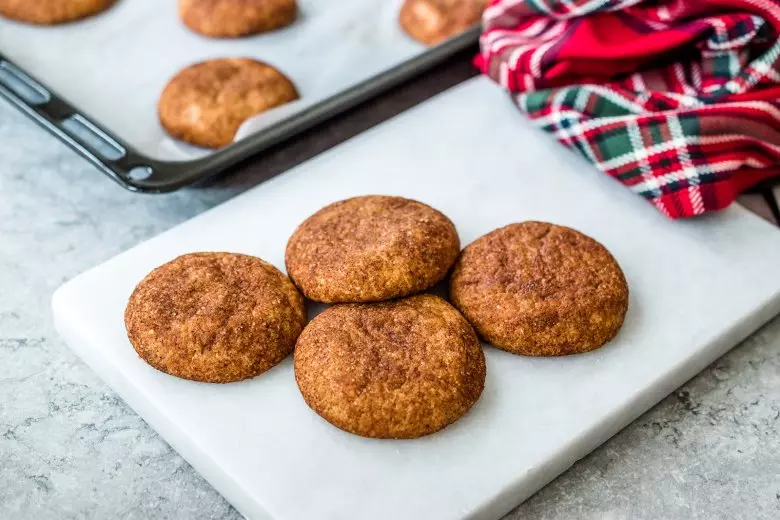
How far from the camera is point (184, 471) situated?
108cm

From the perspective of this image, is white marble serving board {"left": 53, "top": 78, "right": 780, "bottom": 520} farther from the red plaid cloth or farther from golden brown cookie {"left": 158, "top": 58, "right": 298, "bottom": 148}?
golden brown cookie {"left": 158, "top": 58, "right": 298, "bottom": 148}

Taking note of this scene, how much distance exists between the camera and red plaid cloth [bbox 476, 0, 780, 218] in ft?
4.33

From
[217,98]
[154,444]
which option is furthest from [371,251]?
[217,98]

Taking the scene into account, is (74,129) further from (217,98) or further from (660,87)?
(660,87)

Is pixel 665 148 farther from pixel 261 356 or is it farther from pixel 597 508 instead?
pixel 261 356

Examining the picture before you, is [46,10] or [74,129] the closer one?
[74,129]

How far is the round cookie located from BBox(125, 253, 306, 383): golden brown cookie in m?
0.05

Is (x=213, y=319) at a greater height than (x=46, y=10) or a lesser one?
lesser

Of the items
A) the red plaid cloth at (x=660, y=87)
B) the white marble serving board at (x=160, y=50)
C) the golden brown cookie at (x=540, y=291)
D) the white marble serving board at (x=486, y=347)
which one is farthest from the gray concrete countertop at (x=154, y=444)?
the white marble serving board at (x=160, y=50)

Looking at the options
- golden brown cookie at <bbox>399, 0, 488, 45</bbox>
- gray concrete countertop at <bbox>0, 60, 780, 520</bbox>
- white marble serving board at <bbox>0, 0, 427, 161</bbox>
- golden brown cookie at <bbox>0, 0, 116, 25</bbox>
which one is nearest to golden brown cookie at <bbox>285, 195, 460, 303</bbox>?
gray concrete countertop at <bbox>0, 60, 780, 520</bbox>

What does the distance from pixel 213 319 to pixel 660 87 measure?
0.81 meters

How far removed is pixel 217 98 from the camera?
1546mm

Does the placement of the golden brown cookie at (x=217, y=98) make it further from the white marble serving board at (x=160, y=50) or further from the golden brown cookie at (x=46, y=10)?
the golden brown cookie at (x=46, y=10)

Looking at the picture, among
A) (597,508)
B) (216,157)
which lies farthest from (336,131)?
(597,508)
